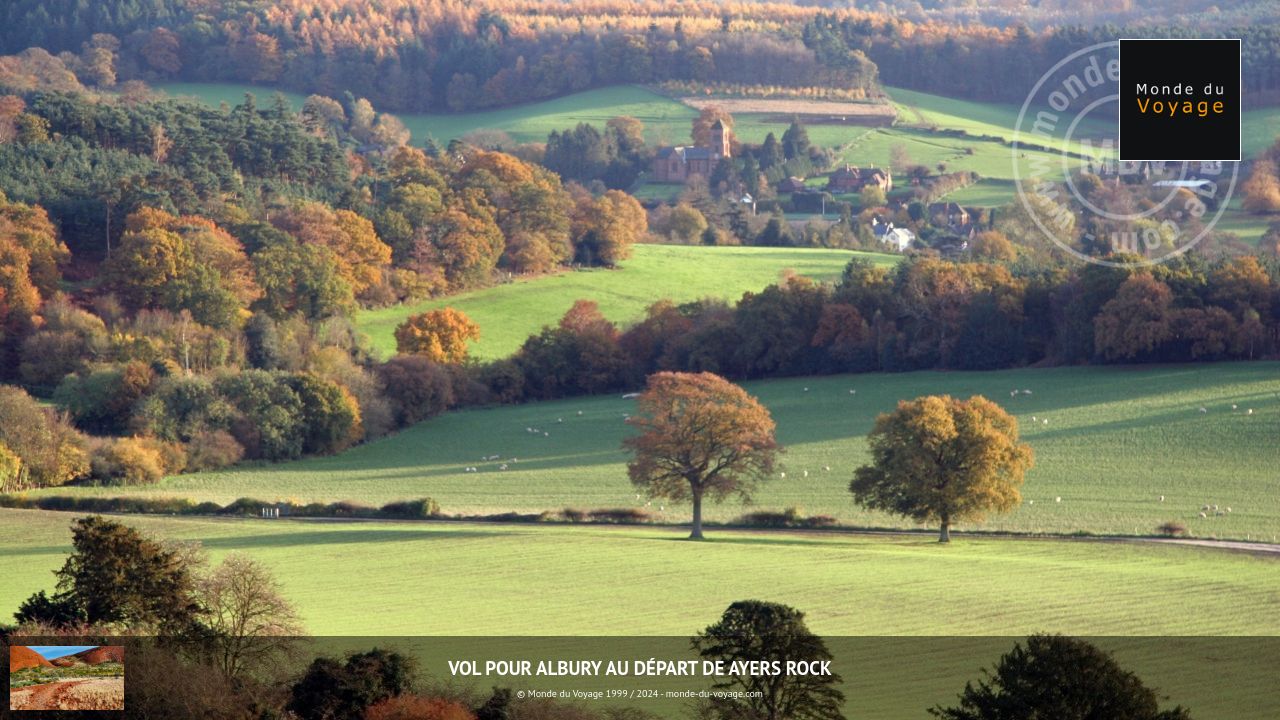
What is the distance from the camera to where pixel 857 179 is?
468 feet

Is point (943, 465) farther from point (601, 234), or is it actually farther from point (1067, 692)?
point (601, 234)

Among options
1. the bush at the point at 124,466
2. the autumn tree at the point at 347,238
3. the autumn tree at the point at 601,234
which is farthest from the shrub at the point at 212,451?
the autumn tree at the point at 601,234

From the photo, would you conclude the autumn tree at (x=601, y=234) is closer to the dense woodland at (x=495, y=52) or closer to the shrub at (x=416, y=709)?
the dense woodland at (x=495, y=52)

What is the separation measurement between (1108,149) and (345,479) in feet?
299

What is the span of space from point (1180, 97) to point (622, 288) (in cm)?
3098

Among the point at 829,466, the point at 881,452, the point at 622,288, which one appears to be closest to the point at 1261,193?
the point at 622,288

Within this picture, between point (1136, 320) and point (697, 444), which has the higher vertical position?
point (1136, 320)

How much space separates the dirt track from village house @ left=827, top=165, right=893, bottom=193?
115646 millimetres

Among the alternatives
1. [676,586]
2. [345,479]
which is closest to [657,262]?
[345,479]

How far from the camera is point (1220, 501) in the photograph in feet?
190

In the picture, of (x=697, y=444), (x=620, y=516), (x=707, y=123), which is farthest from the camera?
(x=707, y=123)

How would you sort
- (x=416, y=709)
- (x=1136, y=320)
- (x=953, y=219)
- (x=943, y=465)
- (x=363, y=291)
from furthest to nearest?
(x=953, y=219), (x=363, y=291), (x=1136, y=320), (x=943, y=465), (x=416, y=709)

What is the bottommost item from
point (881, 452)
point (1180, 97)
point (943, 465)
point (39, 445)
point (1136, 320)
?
point (39, 445)

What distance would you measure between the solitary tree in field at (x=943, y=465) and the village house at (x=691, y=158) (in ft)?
309
